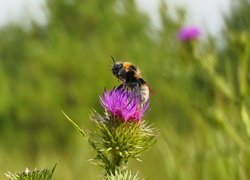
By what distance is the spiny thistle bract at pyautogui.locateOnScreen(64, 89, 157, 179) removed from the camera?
194 cm

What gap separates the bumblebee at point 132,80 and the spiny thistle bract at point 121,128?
3 centimetres

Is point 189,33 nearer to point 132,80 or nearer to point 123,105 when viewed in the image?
point 132,80

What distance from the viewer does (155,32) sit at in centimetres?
581

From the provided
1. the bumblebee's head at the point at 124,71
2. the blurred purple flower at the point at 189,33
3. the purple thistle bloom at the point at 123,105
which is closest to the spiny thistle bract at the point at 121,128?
the purple thistle bloom at the point at 123,105

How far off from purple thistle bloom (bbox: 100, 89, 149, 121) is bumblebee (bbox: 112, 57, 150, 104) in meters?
0.03

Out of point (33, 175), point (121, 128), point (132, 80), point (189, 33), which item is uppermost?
point (189, 33)

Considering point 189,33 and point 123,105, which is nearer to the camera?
point 123,105

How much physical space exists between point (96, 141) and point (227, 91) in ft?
6.55

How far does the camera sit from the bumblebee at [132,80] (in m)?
2.02

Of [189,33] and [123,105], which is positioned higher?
[189,33]

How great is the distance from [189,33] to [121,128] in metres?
3.18

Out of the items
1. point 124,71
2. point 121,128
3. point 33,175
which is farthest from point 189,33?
point 33,175

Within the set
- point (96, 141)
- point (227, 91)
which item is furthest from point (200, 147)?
point (96, 141)

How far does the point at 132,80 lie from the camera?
7.18 feet
